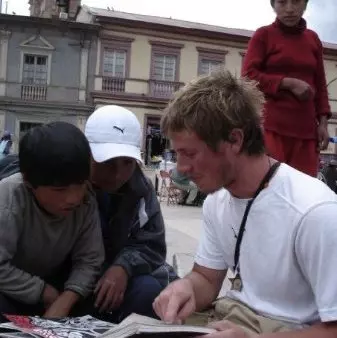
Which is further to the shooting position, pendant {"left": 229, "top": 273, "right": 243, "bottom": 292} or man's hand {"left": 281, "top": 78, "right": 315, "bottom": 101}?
man's hand {"left": 281, "top": 78, "right": 315, "bottom": 101}

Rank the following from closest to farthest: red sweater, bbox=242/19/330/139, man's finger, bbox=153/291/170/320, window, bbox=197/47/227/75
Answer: man's finger, bbox=153/291/170/320
red sweater, bbox=242/19/330/139
window, bbox=197/47/227/75

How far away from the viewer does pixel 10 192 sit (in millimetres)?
1971

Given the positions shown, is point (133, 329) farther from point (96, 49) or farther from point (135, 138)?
point (96, 49)

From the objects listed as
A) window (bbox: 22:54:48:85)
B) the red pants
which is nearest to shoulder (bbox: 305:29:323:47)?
the red pants

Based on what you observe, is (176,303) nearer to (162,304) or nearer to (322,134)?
(162,304)

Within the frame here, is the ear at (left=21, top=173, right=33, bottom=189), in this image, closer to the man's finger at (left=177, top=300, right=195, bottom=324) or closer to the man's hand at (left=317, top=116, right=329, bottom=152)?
the man's finger at (left=177, top=300, right=195, bottom=324)

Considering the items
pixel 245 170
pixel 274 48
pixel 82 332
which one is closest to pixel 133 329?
pixel 82 332

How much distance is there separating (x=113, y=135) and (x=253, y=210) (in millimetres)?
811

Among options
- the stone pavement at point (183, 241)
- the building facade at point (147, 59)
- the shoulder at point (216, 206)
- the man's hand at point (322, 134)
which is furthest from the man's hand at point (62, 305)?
the building facade at point (147, 59)

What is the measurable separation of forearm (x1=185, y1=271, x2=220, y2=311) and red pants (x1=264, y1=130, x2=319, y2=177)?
4.15 ft

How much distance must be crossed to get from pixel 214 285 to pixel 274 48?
1544 mm

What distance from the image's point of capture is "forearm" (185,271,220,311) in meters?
1.78

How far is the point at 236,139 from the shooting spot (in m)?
1.54

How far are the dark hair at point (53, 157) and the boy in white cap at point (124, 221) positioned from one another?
0.22 metres
